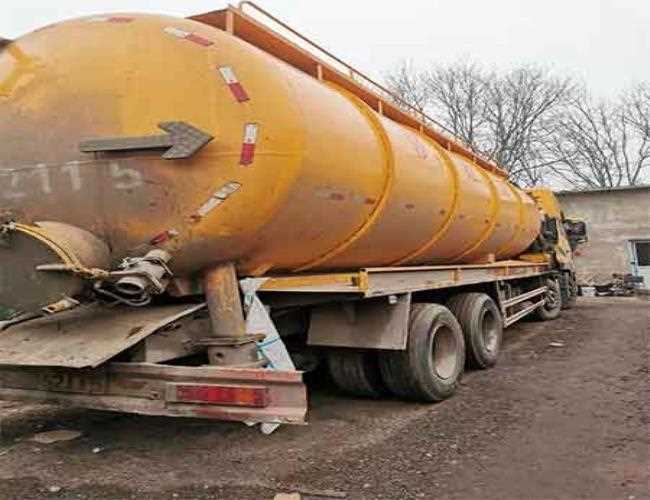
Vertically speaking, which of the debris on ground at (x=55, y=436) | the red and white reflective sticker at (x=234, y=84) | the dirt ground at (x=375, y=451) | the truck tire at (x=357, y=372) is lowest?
the dirt ground at (x=375, y=451)

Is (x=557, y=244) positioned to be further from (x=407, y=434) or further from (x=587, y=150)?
(x=587, y=150)

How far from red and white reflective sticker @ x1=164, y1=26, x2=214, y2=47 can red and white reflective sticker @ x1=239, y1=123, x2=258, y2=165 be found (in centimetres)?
64

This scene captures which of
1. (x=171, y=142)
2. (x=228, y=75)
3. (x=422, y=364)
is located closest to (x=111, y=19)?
(x=228, y=75)

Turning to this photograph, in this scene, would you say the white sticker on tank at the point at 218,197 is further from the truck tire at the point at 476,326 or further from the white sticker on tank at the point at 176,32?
the truck tire at the point at 476,326

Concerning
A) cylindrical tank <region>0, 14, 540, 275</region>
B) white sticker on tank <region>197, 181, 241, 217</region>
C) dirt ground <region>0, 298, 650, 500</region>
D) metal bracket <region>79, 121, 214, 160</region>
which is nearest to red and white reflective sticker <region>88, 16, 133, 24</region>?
cylindrical tank <region>0, 14, 540, 275</region>

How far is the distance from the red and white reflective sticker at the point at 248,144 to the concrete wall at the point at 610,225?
22.0 m

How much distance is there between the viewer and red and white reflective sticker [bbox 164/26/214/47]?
13.7ft

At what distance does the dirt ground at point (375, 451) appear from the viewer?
382cm

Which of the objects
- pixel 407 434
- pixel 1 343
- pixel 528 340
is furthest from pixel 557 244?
pixel 1 343

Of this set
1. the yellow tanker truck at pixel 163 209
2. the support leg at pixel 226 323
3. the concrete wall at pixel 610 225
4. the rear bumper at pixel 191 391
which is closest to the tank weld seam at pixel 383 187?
the yellow tanker truck at pixel 163 209

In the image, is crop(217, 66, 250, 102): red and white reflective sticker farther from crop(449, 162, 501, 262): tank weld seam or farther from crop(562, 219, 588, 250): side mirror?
crop(562, 219, 588, 250): side mirror

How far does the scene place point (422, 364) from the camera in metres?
5.71

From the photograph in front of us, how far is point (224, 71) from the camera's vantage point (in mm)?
4129

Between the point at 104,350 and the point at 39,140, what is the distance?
139cm
